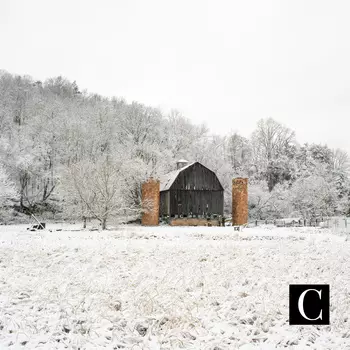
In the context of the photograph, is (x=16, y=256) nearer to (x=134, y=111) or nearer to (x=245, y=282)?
(x=245, y=282)

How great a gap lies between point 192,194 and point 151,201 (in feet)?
13.6

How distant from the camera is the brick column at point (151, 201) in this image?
118 feet

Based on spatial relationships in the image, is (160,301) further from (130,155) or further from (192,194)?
(130,155)

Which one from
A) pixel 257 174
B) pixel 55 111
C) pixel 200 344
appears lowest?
pixel 200 344

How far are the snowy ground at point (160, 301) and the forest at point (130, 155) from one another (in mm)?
20591

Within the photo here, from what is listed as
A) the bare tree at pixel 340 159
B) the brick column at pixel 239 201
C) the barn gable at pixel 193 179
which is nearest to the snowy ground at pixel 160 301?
the barn gable at pixel 193 179

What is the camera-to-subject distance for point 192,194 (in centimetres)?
3697

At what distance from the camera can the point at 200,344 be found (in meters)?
5.61

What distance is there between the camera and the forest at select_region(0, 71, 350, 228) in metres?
40.0

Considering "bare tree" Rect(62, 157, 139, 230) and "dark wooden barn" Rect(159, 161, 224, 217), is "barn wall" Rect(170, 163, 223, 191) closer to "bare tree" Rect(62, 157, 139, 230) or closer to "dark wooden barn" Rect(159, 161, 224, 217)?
"dark wooden barn" Rect(159, 161, 224, 217)

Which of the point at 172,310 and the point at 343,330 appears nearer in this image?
the point at 343,330

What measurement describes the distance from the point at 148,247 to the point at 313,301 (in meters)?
7.89

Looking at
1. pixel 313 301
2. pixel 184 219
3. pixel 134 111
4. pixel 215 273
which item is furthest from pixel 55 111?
pixel 313 301

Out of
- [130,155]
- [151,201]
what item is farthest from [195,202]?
[130,155]
